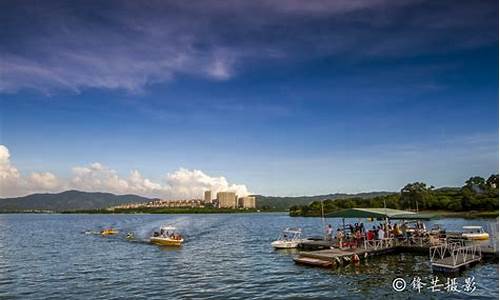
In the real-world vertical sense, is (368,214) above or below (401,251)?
above

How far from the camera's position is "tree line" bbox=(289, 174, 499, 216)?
79.3 meters

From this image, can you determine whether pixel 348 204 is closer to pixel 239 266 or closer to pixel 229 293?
pixel 239 266

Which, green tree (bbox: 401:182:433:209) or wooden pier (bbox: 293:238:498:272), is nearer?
wooden pier (bbox: 293:238:498:272)

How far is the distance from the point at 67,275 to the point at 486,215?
72125mm

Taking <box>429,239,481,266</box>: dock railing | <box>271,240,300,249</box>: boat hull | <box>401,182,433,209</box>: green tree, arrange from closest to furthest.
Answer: <box>429,239,481,266</box>: dock railing, <box>271,240,300,249</box>: boat hull, <box>401,182,433,209</box>: green tree

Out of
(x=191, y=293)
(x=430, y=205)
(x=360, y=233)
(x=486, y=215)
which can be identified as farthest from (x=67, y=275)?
(x=430, y=205)

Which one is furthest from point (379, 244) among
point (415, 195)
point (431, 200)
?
point (415, 195)

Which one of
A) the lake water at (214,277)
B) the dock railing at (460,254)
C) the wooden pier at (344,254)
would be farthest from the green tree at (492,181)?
the lake water at (214,277)

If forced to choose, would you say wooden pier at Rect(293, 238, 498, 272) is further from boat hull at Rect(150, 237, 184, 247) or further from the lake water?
boat hull at Rect(150, 237, 184, 247)

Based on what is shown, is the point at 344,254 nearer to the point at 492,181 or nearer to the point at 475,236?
the point at 475,236

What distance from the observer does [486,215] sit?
73438mm

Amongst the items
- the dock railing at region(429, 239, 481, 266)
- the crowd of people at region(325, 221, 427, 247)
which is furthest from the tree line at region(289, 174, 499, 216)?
the dock railing at region(429, 239, 481, 266)

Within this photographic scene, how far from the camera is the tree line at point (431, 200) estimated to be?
7927 cm

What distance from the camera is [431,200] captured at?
90.6 metres
